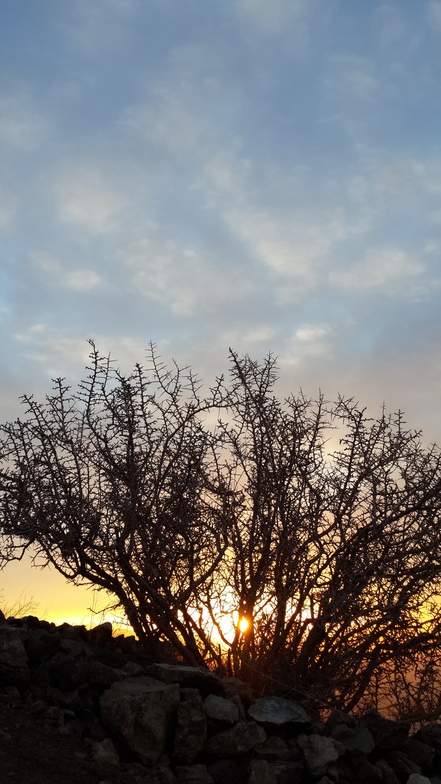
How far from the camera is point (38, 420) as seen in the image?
7.65m

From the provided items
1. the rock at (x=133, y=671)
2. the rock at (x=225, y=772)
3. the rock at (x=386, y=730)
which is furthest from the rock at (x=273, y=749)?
the rock at (x=386, y=730)

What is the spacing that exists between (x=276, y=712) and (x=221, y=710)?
676mm

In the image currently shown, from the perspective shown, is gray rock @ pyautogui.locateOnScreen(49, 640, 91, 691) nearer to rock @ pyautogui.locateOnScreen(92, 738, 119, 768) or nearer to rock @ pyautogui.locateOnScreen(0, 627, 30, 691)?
rock @ pyautogui.locateOnScreen(0, 627, 30, 691)

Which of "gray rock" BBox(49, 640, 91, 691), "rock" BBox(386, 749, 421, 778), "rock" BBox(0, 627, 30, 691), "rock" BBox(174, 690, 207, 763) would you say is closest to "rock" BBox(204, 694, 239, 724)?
"rock" BBox(174, 690, 207, 763)

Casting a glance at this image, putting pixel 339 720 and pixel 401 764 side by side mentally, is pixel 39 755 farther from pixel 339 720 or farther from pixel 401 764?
pixel 401 764

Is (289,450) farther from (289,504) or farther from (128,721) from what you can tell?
(128,721)

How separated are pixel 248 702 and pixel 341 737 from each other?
0.92 m

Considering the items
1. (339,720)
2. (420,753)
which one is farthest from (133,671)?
(420,753)

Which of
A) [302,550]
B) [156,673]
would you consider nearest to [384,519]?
[302,550]

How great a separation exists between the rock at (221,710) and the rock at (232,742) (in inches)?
2.9

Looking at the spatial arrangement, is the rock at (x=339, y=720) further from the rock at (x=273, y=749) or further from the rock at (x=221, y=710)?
the rock at (x=221, y=710)

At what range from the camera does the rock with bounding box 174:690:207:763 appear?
18.4 ft

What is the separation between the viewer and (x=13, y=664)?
5.77 m

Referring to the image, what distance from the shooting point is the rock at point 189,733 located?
5598 millimetres
